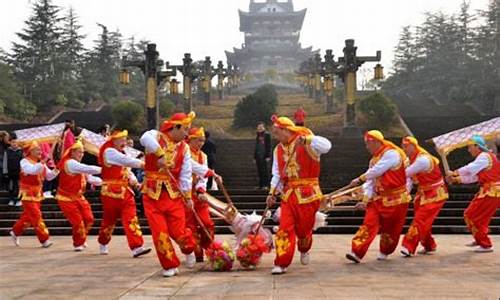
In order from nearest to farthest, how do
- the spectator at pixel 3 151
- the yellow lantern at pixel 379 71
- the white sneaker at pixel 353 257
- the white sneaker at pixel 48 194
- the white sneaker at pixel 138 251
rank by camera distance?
1. the white sneaker at pixel 353 257
2. the white sneaker at pixel 138 251
3. the spectator at pixel 3 151
4. the white sneaker at pixel 48 194
5. the yellow lantern at pixel 379 71

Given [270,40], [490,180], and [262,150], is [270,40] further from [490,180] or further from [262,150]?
[490,180]

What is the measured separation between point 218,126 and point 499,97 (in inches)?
699

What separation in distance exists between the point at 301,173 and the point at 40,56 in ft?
131

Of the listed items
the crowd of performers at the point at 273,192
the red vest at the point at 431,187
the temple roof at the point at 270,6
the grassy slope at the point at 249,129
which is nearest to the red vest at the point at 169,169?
the crowd of performers at the point at 273,192

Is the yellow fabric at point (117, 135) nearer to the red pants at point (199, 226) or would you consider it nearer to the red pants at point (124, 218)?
the red pants at point (124, 218)

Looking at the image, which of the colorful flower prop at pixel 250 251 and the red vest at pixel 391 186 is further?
the red vest at pixel 391 186

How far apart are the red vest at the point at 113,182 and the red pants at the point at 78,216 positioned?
2.61ft

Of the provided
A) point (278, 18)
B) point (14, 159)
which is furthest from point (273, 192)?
point (278, 18)

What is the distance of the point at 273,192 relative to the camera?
700cm

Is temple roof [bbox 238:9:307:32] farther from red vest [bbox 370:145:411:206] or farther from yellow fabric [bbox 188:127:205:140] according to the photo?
red vest [bbox 370:145:411:206]

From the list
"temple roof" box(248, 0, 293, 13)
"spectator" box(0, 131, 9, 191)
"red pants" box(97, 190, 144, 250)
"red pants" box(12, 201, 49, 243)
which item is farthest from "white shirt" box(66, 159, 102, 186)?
"temple roof" box(248, 0, 293, 13)

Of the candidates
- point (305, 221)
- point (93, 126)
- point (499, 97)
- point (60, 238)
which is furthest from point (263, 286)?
point (499, 97)

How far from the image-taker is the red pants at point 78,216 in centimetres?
900

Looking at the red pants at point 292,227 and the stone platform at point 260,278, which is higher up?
the red pants at point 292,227
